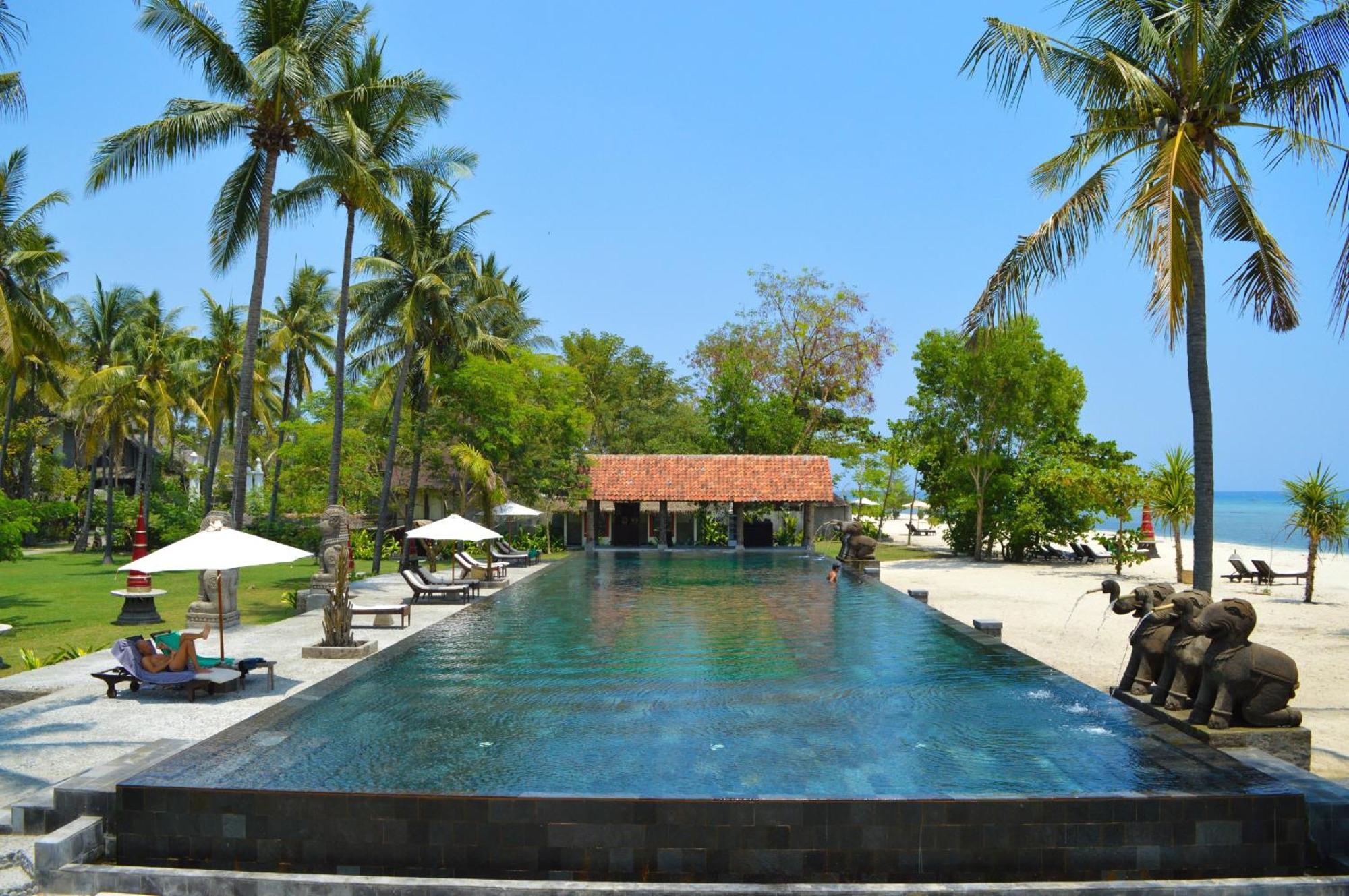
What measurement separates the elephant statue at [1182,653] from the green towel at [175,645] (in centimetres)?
922

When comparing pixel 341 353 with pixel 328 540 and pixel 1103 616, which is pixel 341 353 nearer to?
pixel 328 540

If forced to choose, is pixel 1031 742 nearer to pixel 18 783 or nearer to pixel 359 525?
pixel 18 783

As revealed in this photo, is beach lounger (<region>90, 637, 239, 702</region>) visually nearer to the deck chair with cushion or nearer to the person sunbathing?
the person sunbathing

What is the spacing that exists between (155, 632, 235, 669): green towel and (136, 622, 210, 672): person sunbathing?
0.08 m

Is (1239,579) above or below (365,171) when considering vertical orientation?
below

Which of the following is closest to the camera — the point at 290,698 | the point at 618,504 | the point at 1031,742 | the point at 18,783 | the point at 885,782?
the point at 885,782

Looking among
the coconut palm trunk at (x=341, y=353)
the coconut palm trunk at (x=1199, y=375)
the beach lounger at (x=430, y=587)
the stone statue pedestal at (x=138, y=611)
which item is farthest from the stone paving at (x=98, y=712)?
the coconut palm trunk at (x=1199, y=375)

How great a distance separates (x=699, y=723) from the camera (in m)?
8.63

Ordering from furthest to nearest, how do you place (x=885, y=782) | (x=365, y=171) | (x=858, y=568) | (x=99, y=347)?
(x=99, y=347), (x=858, y=568), (x=365, y=171), (x=885, y=782)

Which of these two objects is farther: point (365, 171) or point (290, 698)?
point (365, 171)

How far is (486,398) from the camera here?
1120 inches

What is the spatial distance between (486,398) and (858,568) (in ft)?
39.3

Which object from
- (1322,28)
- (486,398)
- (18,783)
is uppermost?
(1322,28)

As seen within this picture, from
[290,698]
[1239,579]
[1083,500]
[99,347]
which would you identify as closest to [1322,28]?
[290,698]
